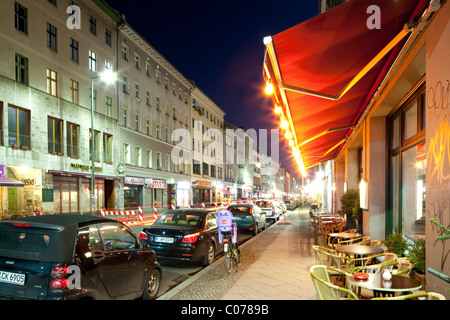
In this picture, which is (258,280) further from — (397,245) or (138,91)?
(138,91)

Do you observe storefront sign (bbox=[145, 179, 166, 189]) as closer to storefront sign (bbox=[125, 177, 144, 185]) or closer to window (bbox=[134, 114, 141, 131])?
storefront sign (bbox=[125, 177, 144, 185])

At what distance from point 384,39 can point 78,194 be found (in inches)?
948

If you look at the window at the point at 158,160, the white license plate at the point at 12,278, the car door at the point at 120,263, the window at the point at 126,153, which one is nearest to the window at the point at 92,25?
the window at the point at 126,153

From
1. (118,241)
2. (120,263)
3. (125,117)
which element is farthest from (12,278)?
(125,117)

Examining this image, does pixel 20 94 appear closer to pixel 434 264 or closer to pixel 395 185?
pixel 395 185

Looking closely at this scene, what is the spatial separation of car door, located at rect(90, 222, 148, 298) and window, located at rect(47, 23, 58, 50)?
20.7m

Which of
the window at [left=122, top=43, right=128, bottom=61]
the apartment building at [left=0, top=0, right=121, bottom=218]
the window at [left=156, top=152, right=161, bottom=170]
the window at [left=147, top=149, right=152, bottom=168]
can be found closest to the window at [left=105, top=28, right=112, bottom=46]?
the apartment building at [left=0, top=0, right=121, bottom=218]

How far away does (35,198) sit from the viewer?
1955cm

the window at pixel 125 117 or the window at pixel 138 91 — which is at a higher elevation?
the window at pixel 138 91

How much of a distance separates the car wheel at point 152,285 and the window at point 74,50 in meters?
22.2

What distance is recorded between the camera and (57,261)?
390 centimetres

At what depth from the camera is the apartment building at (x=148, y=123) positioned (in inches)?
1201

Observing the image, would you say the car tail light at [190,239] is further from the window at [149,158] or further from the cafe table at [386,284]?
the window at [149,158]

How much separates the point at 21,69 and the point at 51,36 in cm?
379
